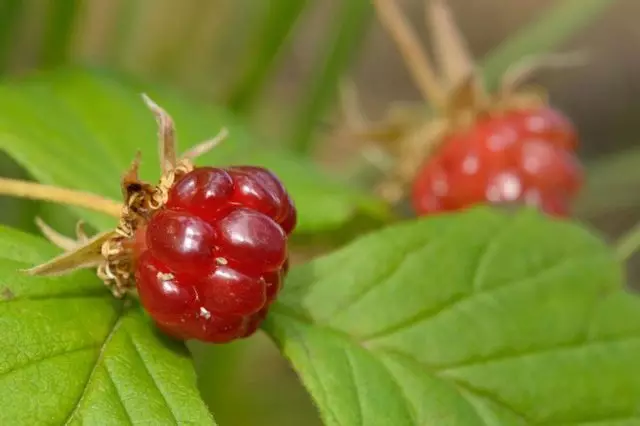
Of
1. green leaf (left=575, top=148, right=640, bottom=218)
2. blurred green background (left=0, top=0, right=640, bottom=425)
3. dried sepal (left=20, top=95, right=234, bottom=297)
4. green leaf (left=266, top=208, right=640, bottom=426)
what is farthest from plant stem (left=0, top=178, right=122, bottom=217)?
green leaf (left=575, top=148, right=640, bottom=218)

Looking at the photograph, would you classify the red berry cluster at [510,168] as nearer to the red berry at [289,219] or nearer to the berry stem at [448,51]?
the berry stem at [448,51]

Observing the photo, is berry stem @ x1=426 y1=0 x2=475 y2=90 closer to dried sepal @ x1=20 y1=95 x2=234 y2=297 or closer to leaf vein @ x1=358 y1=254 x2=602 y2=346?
leaf vein @ x1=358 y1=254 x2=602 y2=346

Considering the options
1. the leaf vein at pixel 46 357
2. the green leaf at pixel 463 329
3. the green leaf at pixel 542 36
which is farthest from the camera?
the green leaf at pixel 542 36

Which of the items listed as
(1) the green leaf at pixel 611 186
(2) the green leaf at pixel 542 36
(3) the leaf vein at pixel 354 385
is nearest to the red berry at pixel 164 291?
(3) the leaf vein at pixel 354 385

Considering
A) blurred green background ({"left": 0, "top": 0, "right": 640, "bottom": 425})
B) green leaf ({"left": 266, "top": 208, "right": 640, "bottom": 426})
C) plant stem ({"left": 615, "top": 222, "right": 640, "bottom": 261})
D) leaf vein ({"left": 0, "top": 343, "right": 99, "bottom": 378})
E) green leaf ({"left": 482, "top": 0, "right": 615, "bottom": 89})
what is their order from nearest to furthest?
leaf vein ({"left": 0, "top": 343, "right": 99, "bottom": 378}) → green leaf ({"left": 266, "top": 208, "right": 640, "bottom": 426}) → plant stem ({"left": 615, "top": 222, "right": 640, "bottom": 261}) → blurred green background ({"left": 0, "top": 0, "right": 640, "bottom": 425}) → green leaf ({"left": 482, "top": 0, "right": 615, "bottom": 89})

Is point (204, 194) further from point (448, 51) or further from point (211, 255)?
point (448, 51)

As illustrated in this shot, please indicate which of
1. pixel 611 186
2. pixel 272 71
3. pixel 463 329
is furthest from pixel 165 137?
pixel 611 186

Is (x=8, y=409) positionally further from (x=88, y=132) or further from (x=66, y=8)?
Answer: (x=66, y=8)
